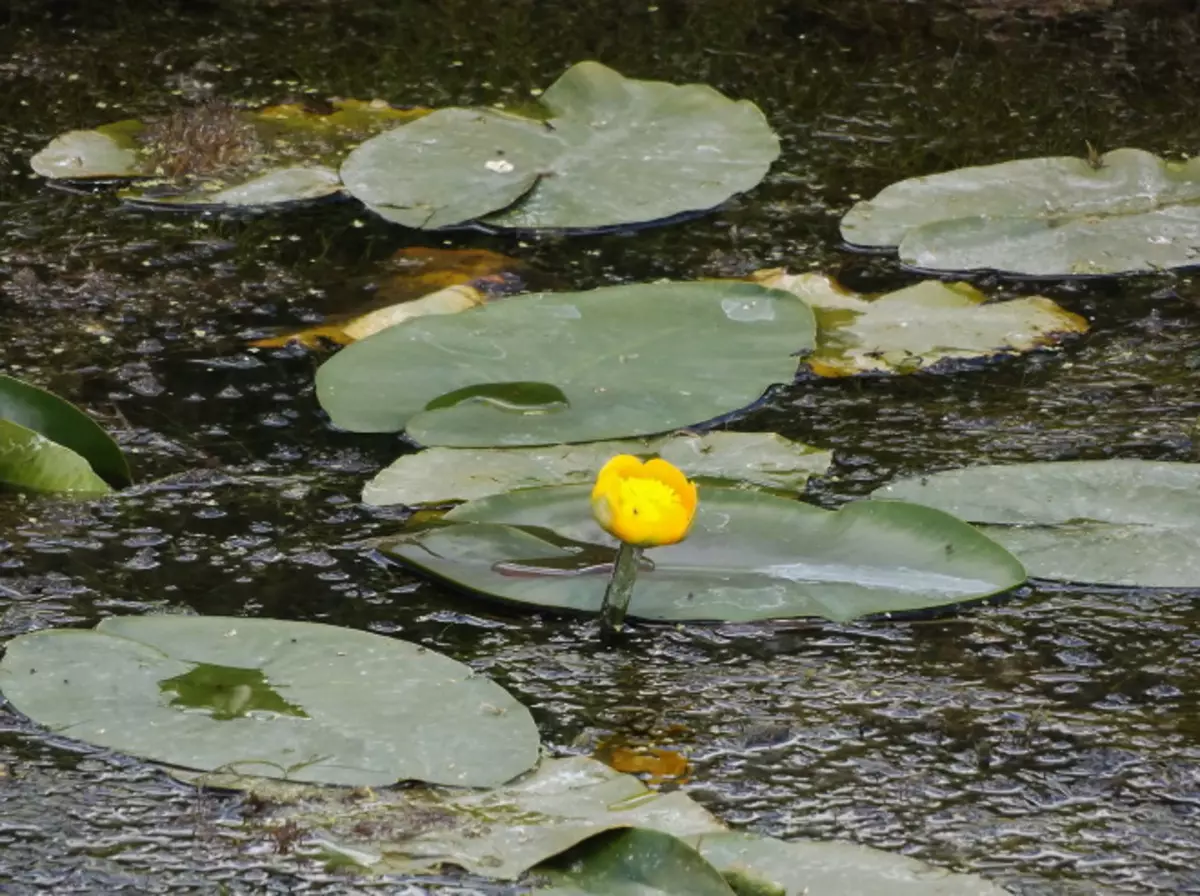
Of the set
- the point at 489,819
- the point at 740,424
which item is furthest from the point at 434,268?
the point at 489,819

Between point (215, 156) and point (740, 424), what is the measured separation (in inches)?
56.0

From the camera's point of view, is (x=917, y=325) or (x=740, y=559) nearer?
(x=740, y=559)

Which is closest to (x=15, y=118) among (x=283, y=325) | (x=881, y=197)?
(x=283, y=325)

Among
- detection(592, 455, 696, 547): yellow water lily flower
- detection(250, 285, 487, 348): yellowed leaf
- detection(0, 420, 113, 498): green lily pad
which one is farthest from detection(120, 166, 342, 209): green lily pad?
detection(592, 455, 696, 547): yellow water lily flower

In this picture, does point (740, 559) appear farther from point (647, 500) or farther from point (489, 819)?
point (489, 819)

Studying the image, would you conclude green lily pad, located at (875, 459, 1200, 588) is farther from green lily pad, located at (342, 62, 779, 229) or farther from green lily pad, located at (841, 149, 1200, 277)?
green lily pad, located at (342, 62, 779, 229)

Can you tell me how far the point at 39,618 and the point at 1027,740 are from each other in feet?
3.74

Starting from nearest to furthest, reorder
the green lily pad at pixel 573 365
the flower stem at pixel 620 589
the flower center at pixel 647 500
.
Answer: the flower center at pixel 647 500 → the flower stem at pixel 620 589 → the green lily pad at pixel 573 365

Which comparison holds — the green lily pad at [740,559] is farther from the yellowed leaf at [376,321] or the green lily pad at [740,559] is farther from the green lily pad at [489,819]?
the yellowed leaf at [376,321]

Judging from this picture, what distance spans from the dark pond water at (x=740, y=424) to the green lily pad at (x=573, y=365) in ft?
0.24

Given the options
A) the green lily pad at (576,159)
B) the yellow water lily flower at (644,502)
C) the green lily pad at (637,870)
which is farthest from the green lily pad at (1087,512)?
the green lily pad at (576,159)

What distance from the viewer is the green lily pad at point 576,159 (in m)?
3.42

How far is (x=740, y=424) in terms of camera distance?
8.95 feet

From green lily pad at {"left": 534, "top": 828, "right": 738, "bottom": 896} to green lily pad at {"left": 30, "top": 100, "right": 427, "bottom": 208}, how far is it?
2.08 m
